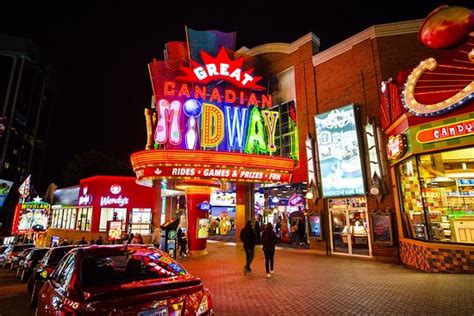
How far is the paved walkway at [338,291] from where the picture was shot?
6371 millimetres

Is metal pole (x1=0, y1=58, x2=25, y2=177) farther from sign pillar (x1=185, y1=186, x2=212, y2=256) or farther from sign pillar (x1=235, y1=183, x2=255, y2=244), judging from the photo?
sign pillar (x1=235, y1=183, x2=255, y2=244)

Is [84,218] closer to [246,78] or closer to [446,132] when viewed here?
[246,78]

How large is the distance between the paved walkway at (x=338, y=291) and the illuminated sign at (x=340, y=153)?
454cm

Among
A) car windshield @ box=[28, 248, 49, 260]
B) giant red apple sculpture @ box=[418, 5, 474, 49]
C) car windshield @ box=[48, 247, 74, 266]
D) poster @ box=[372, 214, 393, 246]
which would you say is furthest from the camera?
poster @ box=[372, 214, 393, 246]

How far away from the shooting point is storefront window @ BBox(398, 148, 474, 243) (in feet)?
34.6

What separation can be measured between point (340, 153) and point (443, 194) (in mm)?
5447

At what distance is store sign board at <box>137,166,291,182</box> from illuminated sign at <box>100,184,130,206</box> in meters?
11.9

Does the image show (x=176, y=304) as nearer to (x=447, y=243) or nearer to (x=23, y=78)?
(x=447, y=243)

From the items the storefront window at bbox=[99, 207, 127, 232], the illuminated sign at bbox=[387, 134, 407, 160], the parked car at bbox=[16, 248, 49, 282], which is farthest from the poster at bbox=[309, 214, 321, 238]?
the storefront window at bbox=[99, 207, 127, 232]

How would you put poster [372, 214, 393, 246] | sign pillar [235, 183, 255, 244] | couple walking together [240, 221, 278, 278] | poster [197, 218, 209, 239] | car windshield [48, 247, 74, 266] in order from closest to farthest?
car windshield [48, 247, 74, 266], couple walking together [240, 221, 278, 278], poster [372, 214, 393, 246], poster [197, 218, 209, 239], sign pillar [235, 183, 255, 244]

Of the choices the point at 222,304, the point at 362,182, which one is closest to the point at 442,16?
the point at 362,182

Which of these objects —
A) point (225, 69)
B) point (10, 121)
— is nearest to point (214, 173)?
point (225, 69)

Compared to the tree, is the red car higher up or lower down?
lower down

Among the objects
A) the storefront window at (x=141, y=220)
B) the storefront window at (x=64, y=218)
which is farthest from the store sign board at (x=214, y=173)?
the storefront window at (x=64, y=218)
